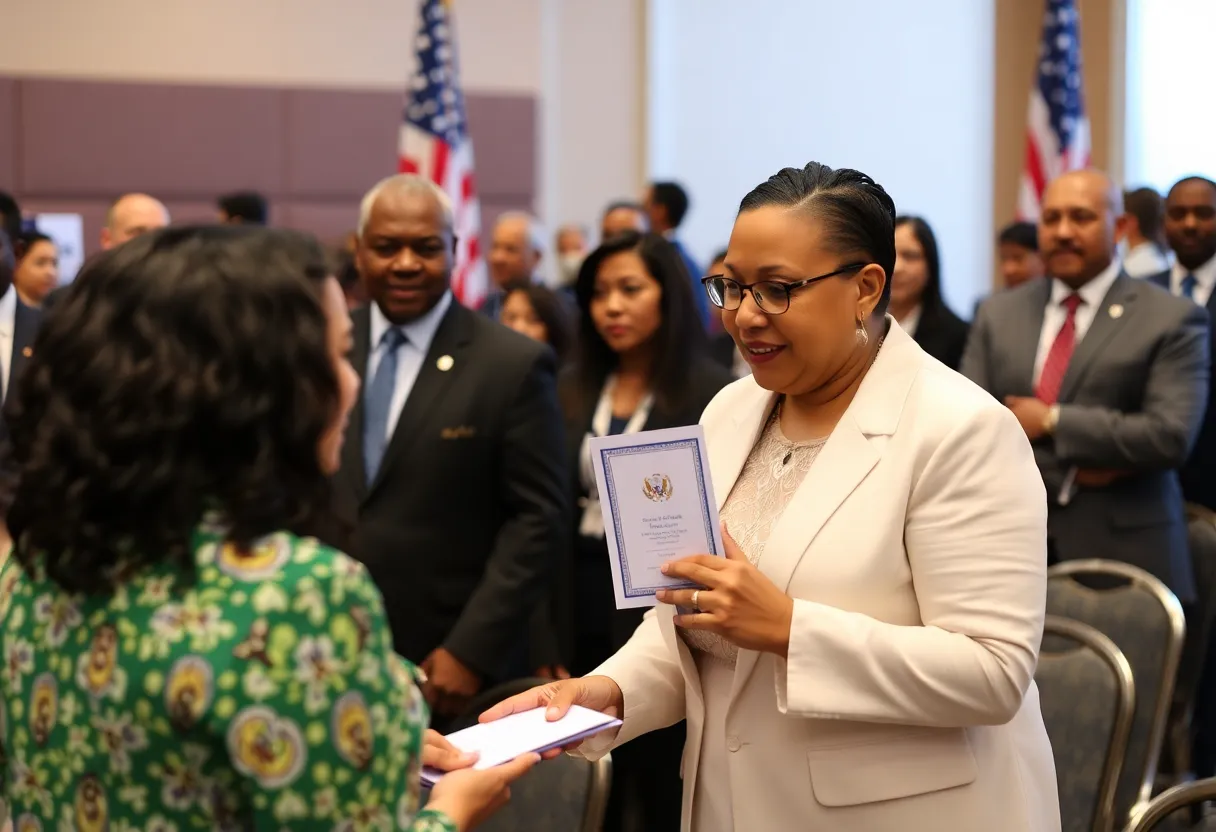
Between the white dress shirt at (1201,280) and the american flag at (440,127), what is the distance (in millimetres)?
3770

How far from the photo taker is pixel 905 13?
10555 millimetres

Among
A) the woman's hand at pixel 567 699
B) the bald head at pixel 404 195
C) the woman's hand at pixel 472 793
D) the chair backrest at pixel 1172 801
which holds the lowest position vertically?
the chair backrest at pixel 1172 801

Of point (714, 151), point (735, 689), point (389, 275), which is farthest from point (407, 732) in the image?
point (714, 151)

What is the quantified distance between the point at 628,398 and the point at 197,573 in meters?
2.70

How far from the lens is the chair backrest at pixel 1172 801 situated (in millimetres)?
2076

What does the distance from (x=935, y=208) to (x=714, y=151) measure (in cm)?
170

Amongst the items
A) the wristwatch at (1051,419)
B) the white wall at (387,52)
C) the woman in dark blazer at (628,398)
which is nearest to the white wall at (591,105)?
the white wall at (387,52)

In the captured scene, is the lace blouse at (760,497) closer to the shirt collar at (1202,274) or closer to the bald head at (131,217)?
the shirt collar at (1202,274)

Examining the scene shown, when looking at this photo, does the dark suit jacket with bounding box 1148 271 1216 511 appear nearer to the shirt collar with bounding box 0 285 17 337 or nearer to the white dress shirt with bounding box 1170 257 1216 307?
the white dress shirt with bounding box 1170 257 1216 307

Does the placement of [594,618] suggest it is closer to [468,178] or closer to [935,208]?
[468,178]

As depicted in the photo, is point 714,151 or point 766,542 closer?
point 766,542

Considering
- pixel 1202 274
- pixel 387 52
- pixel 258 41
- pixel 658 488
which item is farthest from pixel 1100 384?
pixel 258 41

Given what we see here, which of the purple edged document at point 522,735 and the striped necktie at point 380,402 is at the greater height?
the striped necktie at point 380,402

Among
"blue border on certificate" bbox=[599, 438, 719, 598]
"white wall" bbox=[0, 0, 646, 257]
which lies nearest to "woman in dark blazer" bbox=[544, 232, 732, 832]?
"blue border on certificate" bbox=[599, 438, 719, 598]
